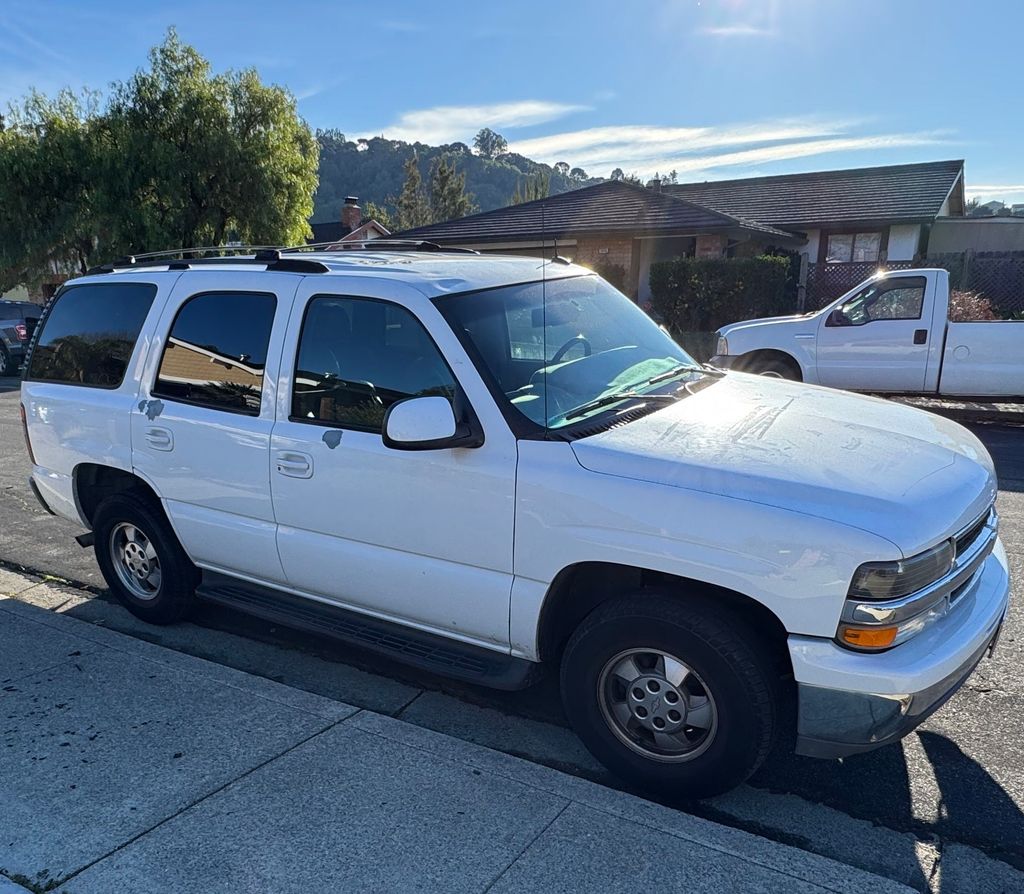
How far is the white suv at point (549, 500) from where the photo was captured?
2531 mm

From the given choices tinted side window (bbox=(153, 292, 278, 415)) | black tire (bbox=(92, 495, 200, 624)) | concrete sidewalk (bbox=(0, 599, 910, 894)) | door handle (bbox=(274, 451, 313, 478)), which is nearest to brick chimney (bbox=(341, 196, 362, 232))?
black tire (bbox=(92, 495, 200, 624))

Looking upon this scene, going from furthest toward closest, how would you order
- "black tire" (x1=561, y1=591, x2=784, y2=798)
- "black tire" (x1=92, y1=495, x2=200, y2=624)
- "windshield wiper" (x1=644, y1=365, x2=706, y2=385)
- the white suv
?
"black tire" (x1=92, y1=495, x2=200, y2=624) < "windshield wiper" (x1=644, y1=365, x2=706, y2=385) < "black tire" (x1=561, y1=591, x2=784, y2=798) < the white suv

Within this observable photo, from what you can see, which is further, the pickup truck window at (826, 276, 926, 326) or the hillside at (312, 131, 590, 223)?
the hillside at (312, 131, 590, 223)

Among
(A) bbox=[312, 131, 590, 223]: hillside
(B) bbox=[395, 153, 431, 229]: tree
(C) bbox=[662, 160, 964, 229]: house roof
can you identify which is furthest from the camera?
(A) bbox=[312, 131, 590, 223]: hillside

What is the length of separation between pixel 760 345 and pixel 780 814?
28.1 ft

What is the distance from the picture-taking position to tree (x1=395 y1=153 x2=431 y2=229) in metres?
53.7

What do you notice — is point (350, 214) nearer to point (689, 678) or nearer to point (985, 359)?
point (985, 359)

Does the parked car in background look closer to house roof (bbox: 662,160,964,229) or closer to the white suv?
the white suv

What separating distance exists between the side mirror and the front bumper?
4.54ft

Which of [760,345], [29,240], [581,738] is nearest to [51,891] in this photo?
[581,738]

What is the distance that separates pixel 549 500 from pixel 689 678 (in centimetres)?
80

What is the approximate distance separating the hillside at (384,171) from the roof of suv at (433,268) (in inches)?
1723

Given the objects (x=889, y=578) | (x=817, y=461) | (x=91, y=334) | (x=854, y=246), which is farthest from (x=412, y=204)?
(x=889, y=578)

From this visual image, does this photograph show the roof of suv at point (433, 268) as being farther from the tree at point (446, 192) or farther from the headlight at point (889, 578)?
the tree at point (446, 192)
